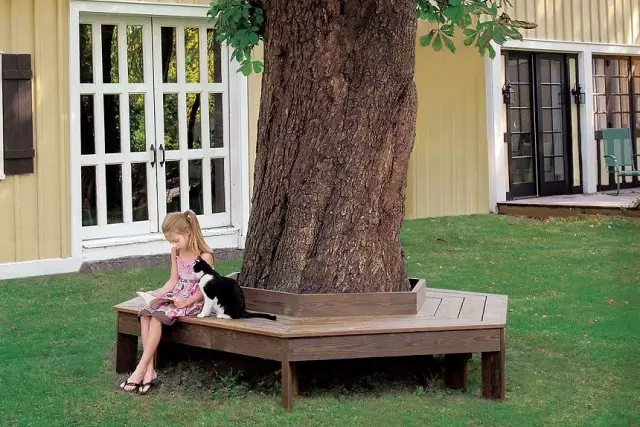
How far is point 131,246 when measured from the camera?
397 inches

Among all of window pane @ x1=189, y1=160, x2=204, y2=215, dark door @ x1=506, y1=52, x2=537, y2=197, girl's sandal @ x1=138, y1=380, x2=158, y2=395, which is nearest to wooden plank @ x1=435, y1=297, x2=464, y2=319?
girl's sandal @ x1=138, y1=380, x2=158, y2=395

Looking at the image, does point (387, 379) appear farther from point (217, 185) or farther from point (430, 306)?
point (217, 185)

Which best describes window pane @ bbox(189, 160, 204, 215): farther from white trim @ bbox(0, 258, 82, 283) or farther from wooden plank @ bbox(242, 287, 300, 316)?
wooden plank @ bbox(242, 287, 300, 316)

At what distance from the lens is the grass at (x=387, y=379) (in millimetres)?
4910

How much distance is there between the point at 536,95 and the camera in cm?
1452

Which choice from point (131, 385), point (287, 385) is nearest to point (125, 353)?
point (131, 385)

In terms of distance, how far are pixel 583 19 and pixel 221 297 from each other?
1105cm

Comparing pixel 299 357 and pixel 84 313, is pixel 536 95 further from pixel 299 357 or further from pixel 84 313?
pixel 299 357

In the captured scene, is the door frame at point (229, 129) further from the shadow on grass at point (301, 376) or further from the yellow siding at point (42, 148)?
the shadow on grass at point (301, 376)

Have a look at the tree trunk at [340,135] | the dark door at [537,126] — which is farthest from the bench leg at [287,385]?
the dark door at [537,126]

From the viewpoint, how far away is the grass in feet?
16.1

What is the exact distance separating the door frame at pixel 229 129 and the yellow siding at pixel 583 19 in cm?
493

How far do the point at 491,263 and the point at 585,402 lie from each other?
14.9 feet

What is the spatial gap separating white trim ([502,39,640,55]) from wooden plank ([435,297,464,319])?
8453mm
